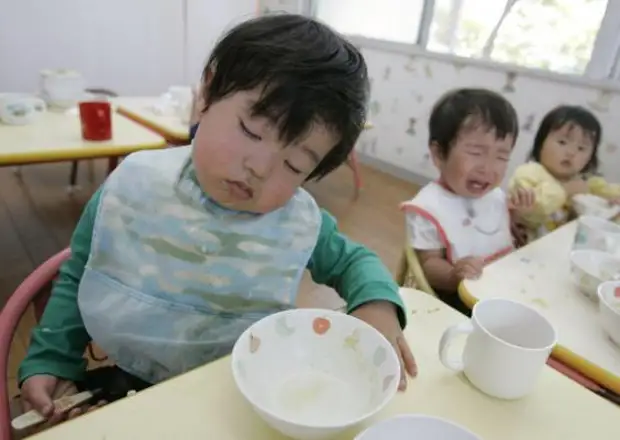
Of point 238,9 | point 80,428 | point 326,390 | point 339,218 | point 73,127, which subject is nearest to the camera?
point 80,428

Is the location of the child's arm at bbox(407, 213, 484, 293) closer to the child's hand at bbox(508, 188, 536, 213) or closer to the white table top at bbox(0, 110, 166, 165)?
the child's hand at bbox(508, 188, 536, 213)

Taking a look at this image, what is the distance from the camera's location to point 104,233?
768mm

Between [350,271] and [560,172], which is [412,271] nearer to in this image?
[350,271]

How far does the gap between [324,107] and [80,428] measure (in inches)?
18.0

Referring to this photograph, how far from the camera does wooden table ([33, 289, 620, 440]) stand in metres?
0.50

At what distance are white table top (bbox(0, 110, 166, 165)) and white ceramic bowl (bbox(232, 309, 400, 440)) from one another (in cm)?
109

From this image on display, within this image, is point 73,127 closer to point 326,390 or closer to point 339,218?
point 326,390

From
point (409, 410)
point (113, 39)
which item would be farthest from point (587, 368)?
point (113, 39)

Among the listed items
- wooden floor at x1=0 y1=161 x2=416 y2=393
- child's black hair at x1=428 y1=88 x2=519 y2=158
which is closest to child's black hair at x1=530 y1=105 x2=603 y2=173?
child's black hair at x1=428 y1=88 x2=519 y2=158

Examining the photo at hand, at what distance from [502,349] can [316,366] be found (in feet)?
0.73

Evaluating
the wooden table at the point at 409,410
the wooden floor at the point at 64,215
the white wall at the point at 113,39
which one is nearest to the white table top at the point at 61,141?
the wooden floor at the point at 64,215

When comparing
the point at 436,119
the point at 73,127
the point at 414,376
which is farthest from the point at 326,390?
the point at 73,127

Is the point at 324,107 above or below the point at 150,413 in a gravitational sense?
above

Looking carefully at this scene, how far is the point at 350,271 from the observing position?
0.81 metres
